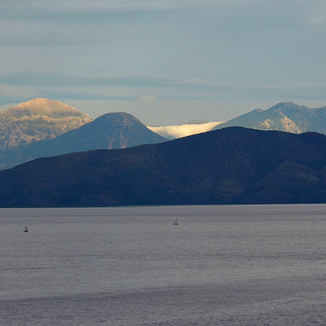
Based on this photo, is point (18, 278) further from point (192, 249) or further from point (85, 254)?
point (192, 249)

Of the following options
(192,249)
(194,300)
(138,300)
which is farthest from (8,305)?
(192,249)

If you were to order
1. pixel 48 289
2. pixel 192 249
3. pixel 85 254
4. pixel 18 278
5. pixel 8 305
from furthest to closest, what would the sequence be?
pixel 192 249
pixel 85 254
pixel 18 278
pixel 48 289
pixel 8 305

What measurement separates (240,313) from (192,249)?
69291mm

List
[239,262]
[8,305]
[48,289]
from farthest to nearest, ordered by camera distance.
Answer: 1. [239,262]
2. [48,289]
3. [8,305]

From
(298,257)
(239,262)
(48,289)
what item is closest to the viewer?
(48,289)

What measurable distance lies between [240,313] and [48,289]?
23.0 metres

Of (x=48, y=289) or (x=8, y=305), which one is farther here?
(x=48, y=289)

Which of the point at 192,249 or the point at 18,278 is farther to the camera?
the point at 192,249

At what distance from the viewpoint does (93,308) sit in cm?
5406

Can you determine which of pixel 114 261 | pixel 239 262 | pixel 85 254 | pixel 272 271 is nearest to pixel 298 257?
pixel 239 262

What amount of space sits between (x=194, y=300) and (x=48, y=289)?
16498mm

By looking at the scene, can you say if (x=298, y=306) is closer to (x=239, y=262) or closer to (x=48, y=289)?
(x=48, y=289)

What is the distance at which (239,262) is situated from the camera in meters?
91.9

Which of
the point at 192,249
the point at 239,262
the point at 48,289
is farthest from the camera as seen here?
the point at 192,249
